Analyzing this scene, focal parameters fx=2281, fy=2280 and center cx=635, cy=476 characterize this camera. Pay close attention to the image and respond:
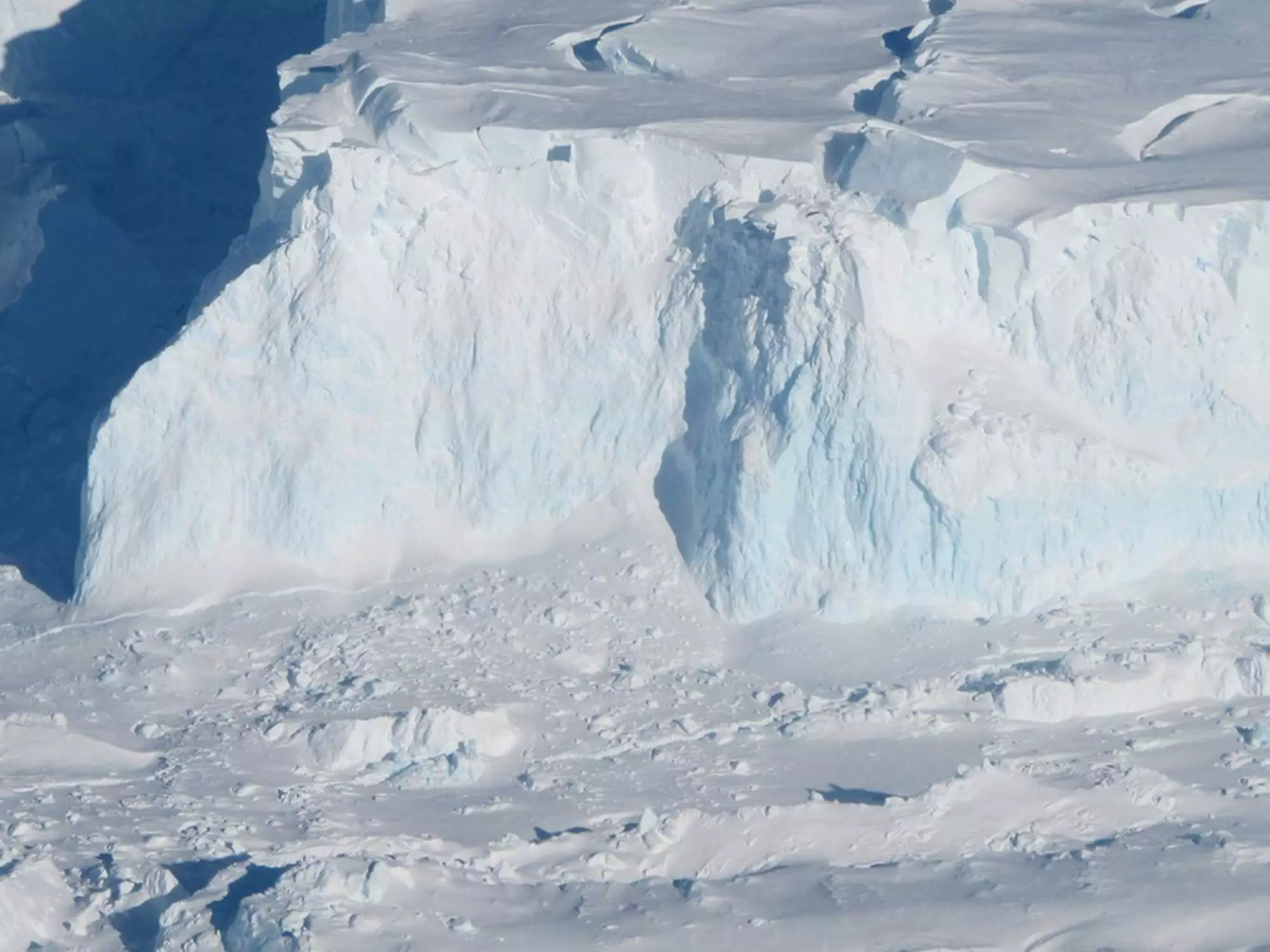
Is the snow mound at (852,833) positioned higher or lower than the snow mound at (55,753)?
lower

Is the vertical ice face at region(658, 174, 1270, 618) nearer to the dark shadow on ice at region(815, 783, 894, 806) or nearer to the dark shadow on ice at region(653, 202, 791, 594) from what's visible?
the dark shadow on ice at region(653, 202, 791, 594)

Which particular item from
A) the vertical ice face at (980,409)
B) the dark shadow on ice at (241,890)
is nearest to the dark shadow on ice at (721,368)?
the vertical ice face at (980,409)

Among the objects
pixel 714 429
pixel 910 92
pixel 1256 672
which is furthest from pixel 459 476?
pixel 1256 672

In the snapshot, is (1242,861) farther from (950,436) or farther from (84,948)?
(84,948)

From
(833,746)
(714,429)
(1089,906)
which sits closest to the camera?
(1089,906)

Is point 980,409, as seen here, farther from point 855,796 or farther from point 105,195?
point 105,195

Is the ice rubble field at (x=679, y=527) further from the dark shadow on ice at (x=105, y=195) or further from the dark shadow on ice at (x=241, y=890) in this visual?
the dark shadow on ice at (x=105, y=195)
